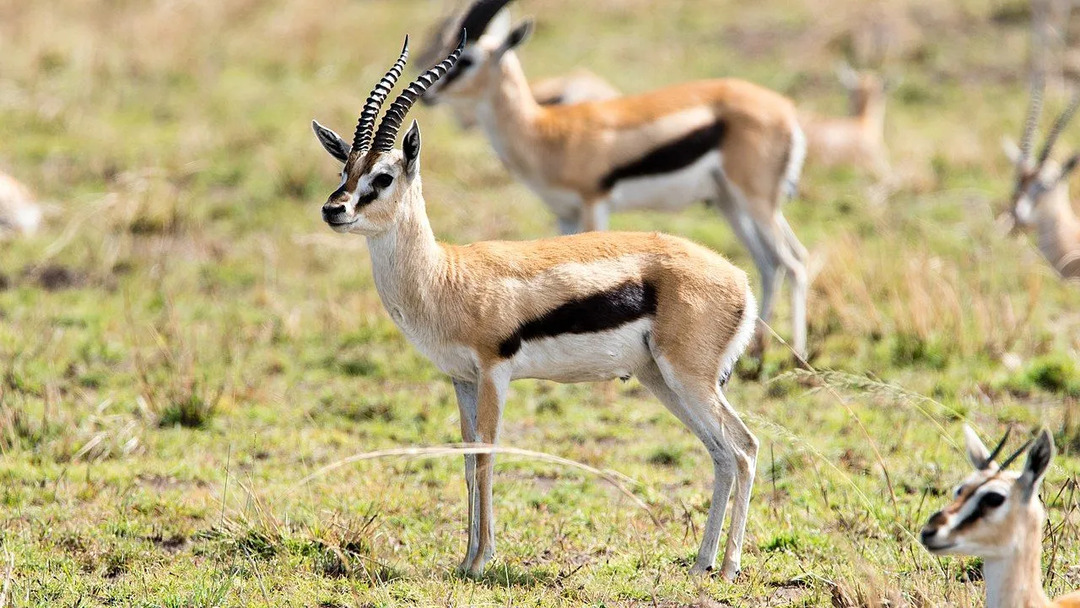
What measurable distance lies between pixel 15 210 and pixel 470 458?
612 cm

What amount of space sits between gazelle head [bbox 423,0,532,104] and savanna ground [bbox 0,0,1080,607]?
143 centimetres

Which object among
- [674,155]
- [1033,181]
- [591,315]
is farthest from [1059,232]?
[591,315]

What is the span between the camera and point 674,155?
8.25m

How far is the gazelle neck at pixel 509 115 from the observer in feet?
28.0

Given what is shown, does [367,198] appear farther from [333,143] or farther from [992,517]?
[992,517]

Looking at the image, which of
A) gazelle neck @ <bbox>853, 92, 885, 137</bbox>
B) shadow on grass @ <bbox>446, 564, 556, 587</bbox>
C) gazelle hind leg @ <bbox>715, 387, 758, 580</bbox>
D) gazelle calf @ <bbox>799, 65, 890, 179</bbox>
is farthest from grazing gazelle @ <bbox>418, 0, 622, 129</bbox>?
shadow on grass @ <bbox>446, 564, 556, 587</bbox>

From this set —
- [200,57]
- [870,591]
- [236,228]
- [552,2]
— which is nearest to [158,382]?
[236,228]

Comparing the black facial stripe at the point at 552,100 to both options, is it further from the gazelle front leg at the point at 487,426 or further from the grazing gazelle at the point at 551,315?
the gazelle front leg at the point at 487,426

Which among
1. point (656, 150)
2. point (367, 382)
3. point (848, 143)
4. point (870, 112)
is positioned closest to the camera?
point (367, 382)

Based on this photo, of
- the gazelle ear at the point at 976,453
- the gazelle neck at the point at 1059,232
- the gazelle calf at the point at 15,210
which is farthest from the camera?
the gazelle calf at the point at 15,210

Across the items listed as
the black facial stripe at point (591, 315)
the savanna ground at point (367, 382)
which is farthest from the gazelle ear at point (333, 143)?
the savanna ground at point (367, 382)

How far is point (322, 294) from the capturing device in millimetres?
9219

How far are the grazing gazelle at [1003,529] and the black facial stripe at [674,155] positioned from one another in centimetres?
453

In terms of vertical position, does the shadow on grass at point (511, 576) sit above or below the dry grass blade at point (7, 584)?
below
